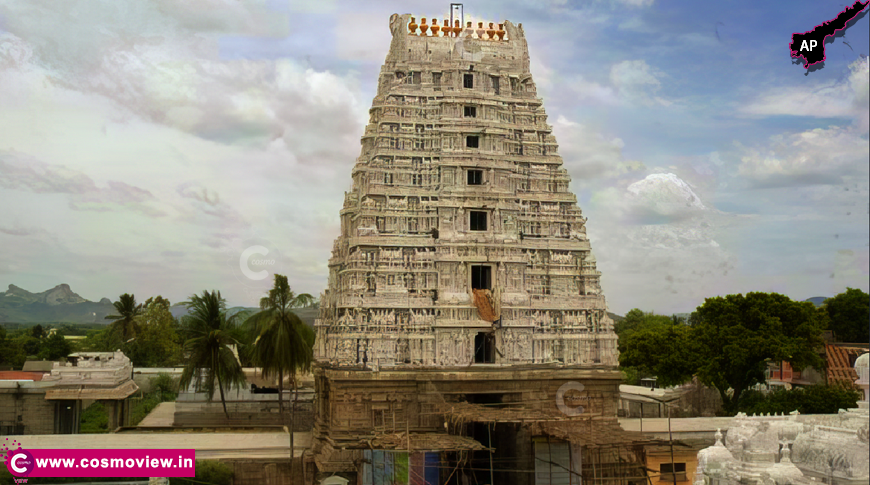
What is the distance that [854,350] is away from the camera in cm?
4888

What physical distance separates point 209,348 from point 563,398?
68.6 ft

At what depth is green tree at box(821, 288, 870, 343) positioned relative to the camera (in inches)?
2482

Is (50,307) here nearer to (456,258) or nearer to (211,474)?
(211,474)

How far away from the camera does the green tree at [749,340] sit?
43750mm

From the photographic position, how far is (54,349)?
7175 cm

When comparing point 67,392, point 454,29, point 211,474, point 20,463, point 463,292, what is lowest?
point 211,474

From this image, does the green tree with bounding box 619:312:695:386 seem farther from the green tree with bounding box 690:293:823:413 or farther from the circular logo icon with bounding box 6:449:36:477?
the circular logo icon with bounding box 6:449:36:477

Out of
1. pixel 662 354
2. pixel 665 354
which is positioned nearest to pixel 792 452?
pixel 665 354

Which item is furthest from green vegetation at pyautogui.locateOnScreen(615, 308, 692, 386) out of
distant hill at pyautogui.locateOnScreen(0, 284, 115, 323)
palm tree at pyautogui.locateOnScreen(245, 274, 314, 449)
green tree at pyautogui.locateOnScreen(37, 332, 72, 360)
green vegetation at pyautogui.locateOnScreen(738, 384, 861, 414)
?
green tree at pyautogui.locateOnScreen(37, 332, 72, 360)

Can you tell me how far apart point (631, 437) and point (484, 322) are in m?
8.00

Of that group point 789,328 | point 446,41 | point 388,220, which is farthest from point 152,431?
point 789,328

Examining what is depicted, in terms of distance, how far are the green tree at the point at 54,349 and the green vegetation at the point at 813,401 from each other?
57.8m

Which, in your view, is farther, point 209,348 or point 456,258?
point 209,348

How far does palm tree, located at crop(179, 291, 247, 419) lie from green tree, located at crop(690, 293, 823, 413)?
26896 millimetres
